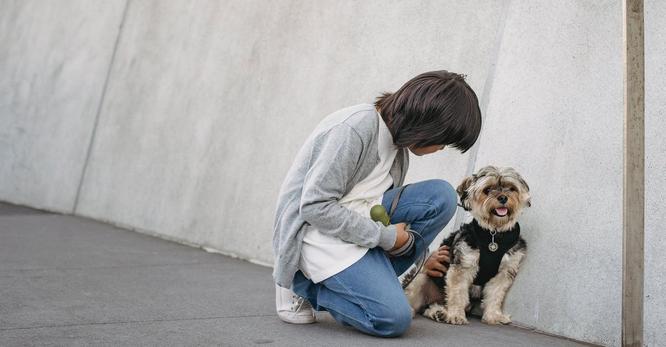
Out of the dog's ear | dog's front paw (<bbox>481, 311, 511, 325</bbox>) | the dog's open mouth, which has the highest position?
the dog's ear

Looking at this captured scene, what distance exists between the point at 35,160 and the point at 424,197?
21.6 ft

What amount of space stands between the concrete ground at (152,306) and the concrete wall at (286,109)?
1.48 ft

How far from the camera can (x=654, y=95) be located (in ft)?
10.5

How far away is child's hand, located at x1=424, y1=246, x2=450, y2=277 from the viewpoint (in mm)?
3598

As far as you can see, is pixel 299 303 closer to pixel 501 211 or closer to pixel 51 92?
pixel 501 211

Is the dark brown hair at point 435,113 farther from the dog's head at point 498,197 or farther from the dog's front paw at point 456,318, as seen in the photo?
the dog's front paw at point 456,318

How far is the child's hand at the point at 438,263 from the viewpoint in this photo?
11.8 feet

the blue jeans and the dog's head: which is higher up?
the dog's head

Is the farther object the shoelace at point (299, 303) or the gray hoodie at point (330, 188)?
the shoelace at point (299, 303)

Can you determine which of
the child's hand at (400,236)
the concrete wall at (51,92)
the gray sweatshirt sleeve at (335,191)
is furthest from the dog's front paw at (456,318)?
the concrete wall at (51,92)

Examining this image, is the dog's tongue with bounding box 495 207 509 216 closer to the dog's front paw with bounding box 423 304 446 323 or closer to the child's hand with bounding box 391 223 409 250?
the dog's front paw with bounding box 423 304 446 323

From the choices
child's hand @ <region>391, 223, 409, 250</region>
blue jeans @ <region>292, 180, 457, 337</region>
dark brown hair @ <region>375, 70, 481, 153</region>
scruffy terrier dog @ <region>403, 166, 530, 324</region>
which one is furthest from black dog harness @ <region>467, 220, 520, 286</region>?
dark brown hair @ <region>375, 70, 481, 153</region>

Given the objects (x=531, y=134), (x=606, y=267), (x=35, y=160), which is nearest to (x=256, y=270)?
(x=531, y=134)

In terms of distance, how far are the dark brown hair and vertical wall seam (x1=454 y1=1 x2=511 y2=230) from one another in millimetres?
1177
